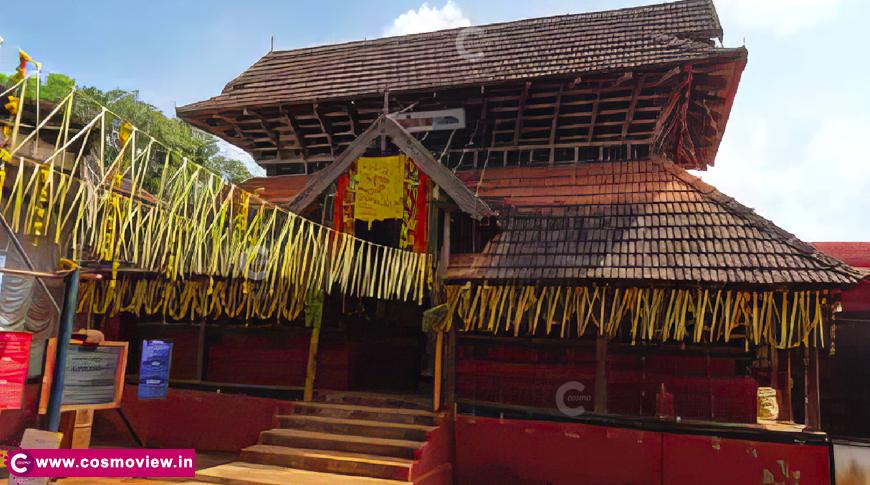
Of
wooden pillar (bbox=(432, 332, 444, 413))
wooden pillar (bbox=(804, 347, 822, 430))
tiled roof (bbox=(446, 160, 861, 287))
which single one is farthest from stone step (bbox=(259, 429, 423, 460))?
wooden pillar (bbox=(804, 347, 822, 430))

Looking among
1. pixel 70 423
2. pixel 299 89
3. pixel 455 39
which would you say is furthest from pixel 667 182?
pixel 70 423

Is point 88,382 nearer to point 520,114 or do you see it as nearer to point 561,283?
point 561,283

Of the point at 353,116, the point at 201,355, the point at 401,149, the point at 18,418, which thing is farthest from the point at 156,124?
the point at 401,149

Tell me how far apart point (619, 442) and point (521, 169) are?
205 inches

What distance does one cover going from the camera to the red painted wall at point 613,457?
281 inches

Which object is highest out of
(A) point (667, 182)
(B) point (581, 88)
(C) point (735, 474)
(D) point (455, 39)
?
(D) point (455, 39)

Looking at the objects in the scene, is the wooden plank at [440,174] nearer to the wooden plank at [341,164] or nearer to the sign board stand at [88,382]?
the wooden plank at [341,164]

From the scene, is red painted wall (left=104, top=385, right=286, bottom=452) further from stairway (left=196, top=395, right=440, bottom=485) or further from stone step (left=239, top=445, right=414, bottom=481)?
stone step (left=239, top=445, right=414, bottom=481)

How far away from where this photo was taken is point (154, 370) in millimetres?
9945

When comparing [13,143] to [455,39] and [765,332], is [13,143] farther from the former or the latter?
[455,39]

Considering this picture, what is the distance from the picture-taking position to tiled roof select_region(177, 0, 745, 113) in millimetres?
10336

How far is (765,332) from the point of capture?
7242 millimetres

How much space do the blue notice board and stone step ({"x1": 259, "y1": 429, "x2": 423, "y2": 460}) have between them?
298cm

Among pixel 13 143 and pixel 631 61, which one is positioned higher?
pixel 631 61
